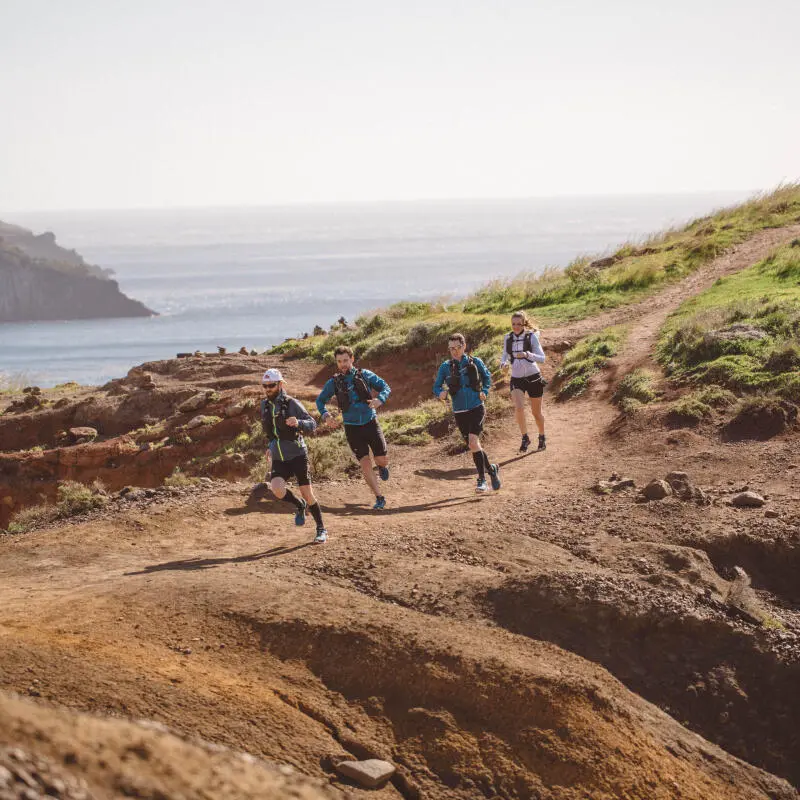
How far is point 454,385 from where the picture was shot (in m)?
10.8

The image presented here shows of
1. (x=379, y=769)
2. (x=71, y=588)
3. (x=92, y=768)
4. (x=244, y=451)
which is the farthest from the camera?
(x=244, y=451)

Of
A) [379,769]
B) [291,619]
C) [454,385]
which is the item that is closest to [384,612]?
[291,619]

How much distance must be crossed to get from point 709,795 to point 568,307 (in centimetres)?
1733

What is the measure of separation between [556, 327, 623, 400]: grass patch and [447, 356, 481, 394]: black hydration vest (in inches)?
212

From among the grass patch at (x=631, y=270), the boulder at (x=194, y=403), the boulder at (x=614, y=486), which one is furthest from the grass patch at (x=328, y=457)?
the grass patch at (x=631, y=270)

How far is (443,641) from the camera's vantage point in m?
6.62

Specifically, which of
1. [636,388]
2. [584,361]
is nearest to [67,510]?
[636,388]

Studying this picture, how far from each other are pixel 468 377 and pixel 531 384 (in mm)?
2130

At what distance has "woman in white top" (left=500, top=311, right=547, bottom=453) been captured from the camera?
12.4 meters

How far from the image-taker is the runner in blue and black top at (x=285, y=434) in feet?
29.2

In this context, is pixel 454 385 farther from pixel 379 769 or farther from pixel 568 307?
pixel 568 307

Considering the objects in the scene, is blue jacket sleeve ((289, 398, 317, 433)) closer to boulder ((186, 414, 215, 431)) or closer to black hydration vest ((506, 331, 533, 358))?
black hydration vest ((506, 331, 533, 358))

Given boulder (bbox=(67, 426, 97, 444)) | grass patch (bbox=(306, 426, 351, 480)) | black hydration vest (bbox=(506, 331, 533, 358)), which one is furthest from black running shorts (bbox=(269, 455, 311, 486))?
boulder (bbox=(67, 426, 97, 444))

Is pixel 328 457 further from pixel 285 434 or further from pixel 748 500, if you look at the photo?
pixel 748 500
